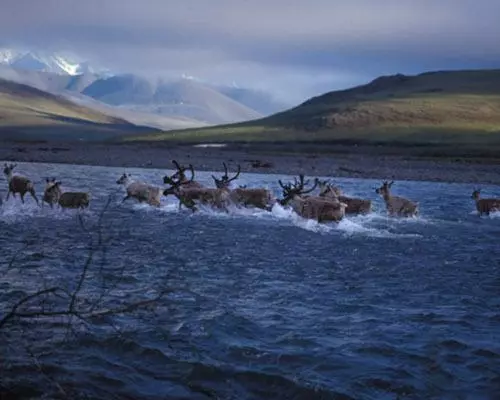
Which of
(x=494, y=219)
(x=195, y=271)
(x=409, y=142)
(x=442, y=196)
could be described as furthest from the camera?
(x=409, y=142)

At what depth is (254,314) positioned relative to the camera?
9531 mm

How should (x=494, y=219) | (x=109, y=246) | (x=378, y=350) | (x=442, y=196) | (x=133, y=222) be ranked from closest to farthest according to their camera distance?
(x=378, y=350), (x=109, y=246), (x=133, y=222), (x=494, y=219), (x=442, y=196)

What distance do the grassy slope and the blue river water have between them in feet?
213

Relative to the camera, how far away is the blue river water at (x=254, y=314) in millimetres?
7137

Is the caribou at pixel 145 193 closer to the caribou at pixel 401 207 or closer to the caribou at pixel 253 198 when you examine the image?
the caribou at pixel 253 198

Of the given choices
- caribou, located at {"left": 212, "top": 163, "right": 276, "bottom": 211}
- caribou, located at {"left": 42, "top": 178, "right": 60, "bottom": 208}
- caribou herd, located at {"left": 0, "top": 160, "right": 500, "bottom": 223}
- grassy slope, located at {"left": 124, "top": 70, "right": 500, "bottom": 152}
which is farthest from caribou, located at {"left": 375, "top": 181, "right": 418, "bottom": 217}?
grassy slope, located at {"left": 124, "top": 70, "right": 500, "bottom": 152}

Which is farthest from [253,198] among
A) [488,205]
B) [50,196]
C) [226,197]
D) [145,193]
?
[488,205]

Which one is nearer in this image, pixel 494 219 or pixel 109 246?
pixel 109 246

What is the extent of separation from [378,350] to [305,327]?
1.12 metres

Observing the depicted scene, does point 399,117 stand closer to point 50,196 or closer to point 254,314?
point 50,196

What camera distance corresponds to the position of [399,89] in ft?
463

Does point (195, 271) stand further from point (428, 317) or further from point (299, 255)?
point (428, 317)

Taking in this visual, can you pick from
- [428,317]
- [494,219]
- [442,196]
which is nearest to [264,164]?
[442,196]

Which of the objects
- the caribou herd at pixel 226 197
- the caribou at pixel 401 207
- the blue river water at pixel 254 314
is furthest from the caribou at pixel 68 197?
the caribou at pixel 401 207
